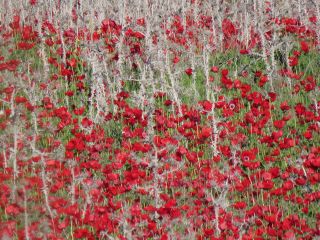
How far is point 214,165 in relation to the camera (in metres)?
4.73

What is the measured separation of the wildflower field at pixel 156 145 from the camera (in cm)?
379

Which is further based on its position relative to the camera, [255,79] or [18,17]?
[18,17]

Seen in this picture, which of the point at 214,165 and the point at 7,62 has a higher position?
the point at 7,62

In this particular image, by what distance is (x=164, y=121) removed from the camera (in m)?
5.18

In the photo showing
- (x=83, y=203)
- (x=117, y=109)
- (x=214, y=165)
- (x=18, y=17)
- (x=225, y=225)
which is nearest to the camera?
(x=225, y=225)

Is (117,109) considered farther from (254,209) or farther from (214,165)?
(254,209)

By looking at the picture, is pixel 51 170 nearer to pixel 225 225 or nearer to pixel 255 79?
pixel 225 225

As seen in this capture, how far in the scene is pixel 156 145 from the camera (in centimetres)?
459

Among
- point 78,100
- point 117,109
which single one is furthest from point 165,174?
point 78,100

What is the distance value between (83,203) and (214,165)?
106 centimetres

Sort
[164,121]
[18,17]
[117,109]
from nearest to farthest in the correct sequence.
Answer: [164,121]
[117,109]
[18,17]

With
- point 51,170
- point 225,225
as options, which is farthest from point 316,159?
point 51,170

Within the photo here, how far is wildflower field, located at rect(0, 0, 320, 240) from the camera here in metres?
3.79

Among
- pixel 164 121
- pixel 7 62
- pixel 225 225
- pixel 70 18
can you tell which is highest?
pixel 70 18
